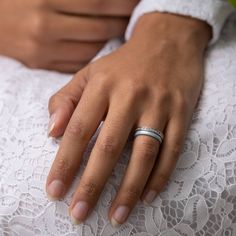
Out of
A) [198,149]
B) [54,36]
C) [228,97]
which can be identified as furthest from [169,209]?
[54,36]

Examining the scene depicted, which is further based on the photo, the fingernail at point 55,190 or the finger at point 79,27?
the finger at point 79,27

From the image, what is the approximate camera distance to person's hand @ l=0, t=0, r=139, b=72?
2.75ft

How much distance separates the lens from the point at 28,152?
0.65 meters

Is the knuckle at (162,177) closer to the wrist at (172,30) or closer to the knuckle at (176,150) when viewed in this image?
the knuckle at (176,150)

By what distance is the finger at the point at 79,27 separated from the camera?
84cm

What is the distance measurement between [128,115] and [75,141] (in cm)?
8

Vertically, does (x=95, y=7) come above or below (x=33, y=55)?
above

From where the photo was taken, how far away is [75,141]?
620 mm

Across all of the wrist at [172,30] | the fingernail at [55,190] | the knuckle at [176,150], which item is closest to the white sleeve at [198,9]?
the wrist at [172,30]

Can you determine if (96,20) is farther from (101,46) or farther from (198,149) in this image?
(198,149)

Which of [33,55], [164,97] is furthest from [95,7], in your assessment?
[164,97]

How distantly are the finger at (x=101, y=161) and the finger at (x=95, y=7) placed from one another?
27cm

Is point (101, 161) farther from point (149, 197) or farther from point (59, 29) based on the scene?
point (59, 29)

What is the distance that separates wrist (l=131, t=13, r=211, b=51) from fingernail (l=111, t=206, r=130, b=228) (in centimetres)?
29
